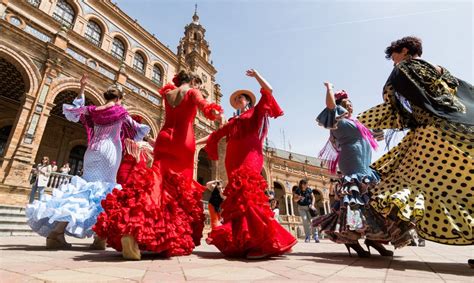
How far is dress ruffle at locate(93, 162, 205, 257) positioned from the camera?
6.67 feet

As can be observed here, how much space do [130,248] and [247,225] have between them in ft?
3.63

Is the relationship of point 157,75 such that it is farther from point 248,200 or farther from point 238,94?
point 248,200

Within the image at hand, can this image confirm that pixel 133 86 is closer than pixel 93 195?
No

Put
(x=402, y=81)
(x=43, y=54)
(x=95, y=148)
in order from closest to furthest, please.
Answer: (x=402, y=81) < (x=95, y=148) < (x=43, y=54)

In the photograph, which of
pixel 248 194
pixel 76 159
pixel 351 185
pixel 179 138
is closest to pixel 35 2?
pixel 76 159

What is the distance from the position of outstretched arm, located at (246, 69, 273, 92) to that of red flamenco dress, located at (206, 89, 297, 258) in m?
0.06

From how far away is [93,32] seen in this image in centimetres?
1558

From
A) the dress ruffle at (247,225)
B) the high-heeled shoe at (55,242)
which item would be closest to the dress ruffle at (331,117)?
the dress ruffle at (247,225)

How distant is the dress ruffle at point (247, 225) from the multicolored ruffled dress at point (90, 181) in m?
1.46

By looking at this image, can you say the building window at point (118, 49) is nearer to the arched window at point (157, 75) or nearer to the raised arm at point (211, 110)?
the arched window at point (157, 75)

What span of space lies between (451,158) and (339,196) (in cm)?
115

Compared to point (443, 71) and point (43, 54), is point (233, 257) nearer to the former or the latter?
point (443, 71)

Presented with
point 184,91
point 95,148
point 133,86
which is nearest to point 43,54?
point 133,86

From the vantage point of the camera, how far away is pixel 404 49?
266 cm
